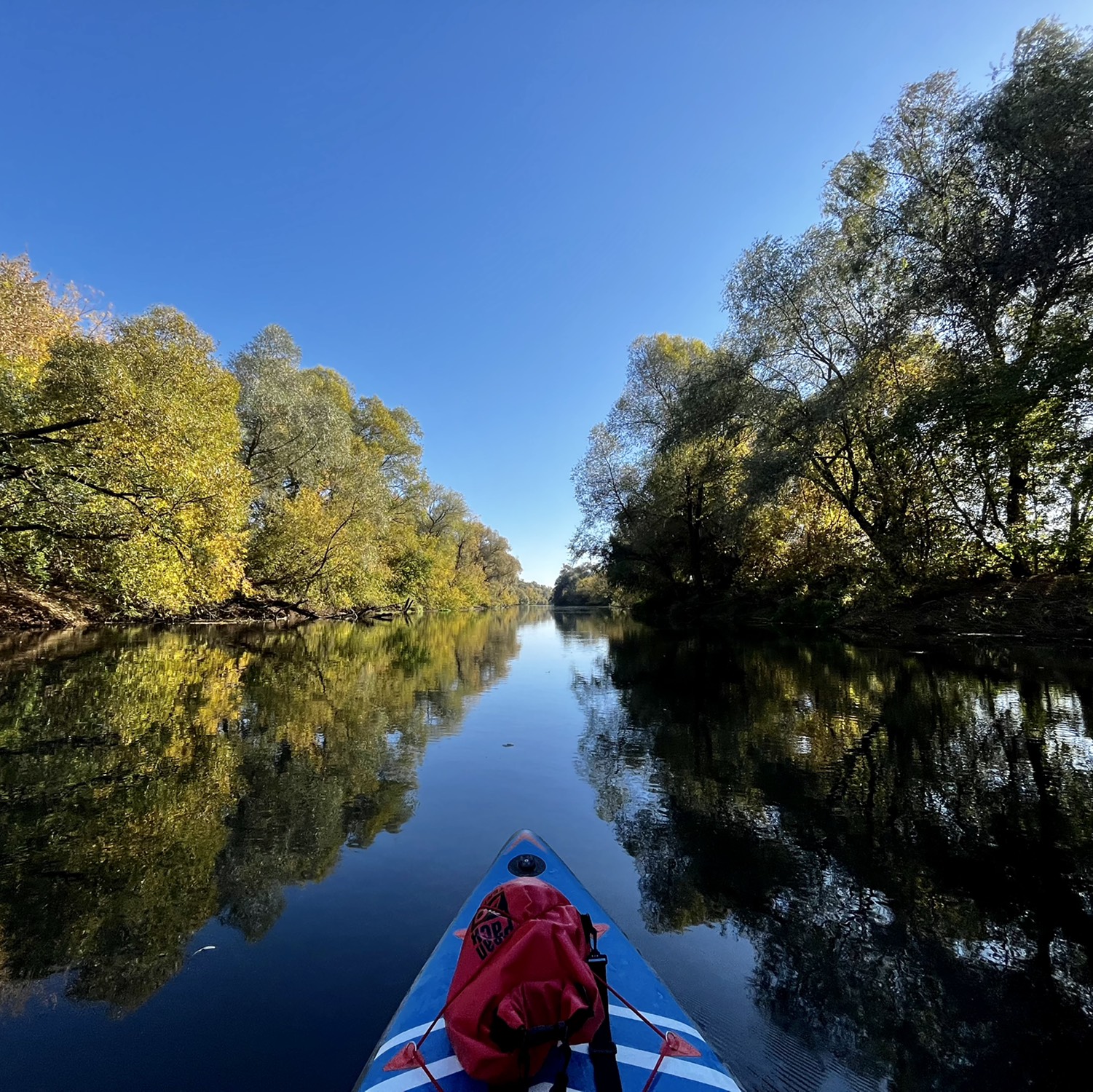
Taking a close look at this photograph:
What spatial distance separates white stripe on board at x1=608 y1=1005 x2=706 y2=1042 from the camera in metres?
2.04

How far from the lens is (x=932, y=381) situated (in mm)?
13938

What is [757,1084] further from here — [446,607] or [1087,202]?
[446,607]

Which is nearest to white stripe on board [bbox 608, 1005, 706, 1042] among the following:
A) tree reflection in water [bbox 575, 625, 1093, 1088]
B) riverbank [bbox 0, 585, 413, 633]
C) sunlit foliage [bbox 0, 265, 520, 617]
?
tree reflection in water [bbox 575, 625, 1093, 1088]

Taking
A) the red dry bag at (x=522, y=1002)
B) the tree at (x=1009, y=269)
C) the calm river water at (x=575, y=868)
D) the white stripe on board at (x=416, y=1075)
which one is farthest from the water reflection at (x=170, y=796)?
the tree at (x=1009, y=269)

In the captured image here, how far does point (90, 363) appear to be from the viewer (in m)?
12.0

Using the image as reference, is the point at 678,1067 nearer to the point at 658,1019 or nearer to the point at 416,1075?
the point at 658,1019

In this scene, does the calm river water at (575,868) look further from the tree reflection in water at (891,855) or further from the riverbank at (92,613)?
the riverbank at (92,613)

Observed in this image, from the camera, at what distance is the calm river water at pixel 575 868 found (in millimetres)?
2406

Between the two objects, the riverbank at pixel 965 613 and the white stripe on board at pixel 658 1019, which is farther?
the riverbank at pixel 965 613

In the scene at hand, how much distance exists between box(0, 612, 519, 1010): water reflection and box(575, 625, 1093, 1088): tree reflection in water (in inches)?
105

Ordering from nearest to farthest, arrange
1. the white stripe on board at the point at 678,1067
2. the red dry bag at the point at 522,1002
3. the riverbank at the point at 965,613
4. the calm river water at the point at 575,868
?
the red dry bag at the point at 522,1002 < the white stripe on board at the point at 678,1067 < the calm river water at the point at 575,868 < the riverbank at the point at 965,613

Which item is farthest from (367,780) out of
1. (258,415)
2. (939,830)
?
(258,415)

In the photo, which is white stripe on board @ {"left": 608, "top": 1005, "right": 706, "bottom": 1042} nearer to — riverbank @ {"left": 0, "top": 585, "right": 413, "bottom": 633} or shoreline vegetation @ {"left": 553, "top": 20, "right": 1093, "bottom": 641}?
shoreline vegetation @ {"left": 553, "top": 20, "right": 1093, "bottom": 641}

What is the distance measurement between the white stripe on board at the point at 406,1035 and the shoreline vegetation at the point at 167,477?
11775 millimetres
